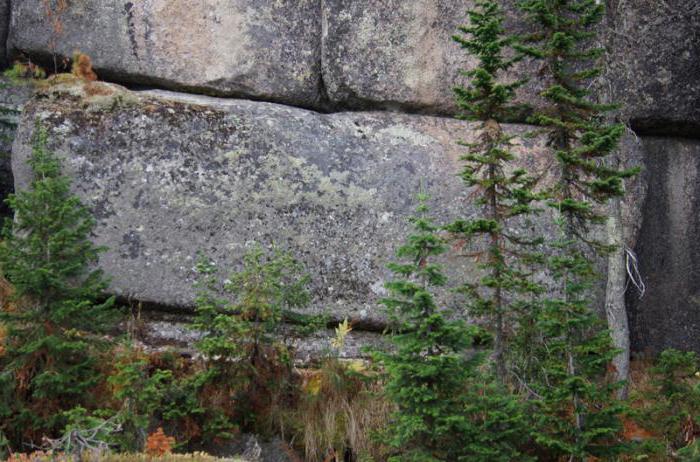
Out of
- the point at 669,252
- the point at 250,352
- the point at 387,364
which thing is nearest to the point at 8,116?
the point at 250,352

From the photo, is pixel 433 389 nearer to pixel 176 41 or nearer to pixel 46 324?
pixel 46 324

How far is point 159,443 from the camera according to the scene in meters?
6.29

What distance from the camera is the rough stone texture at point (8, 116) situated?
976 cm

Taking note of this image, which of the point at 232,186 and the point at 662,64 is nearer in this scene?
the point at 232,186

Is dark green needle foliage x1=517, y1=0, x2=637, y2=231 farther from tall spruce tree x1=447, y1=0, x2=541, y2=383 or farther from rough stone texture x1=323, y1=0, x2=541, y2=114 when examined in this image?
rough stone texture x1=323, y1=0, x2=541, y2=114

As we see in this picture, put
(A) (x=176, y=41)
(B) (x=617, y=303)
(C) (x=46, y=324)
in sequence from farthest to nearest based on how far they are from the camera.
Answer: (A) (x=176, y=41) < (B) (x=617, y=303) < (C) (x=46, y=324)

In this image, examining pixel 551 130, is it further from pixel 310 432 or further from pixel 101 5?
pixel 101 5

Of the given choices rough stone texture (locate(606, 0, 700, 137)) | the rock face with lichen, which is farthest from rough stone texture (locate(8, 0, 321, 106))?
rough stone texture (locate(606, 0, 700, 137))

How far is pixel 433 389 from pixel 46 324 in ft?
11.3

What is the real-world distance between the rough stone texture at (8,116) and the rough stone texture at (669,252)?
7.94 m

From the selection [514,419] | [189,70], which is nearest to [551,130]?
[514,419]

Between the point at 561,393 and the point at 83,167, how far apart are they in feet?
17.9

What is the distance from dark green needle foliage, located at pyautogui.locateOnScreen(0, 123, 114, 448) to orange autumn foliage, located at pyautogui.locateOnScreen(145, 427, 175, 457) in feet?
2.81

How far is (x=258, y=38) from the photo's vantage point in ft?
31.5
